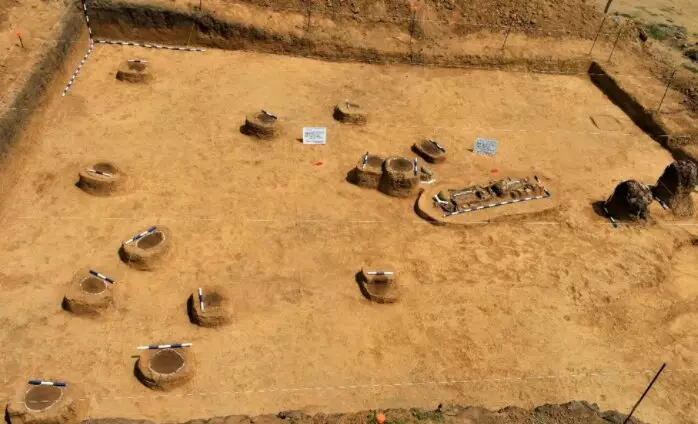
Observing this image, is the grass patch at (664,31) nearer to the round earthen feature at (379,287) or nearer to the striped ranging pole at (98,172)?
the round earthen feature at (379,287)

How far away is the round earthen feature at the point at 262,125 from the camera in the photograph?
15.9 m

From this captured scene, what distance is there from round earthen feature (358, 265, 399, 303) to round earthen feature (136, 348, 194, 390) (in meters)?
4.05

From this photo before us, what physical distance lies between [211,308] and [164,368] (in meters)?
1.56

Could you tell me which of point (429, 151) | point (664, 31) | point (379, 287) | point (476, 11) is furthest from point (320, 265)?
point (664, 31)

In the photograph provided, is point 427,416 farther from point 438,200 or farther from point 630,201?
point 630,201

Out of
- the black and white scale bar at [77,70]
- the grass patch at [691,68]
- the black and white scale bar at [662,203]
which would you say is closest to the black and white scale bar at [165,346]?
the black and white scale bar at [77,70]

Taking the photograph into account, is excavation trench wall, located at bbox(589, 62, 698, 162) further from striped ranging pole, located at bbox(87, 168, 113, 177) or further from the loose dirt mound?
striped ranging pole, located at bbox(87, 168, 113, 177)

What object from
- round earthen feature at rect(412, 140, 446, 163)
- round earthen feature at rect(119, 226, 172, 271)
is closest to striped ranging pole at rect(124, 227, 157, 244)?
round earthen feature at rect(119, 226, 172, 271)

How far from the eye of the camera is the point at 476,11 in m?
21.9

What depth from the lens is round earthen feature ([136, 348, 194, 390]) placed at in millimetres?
9750

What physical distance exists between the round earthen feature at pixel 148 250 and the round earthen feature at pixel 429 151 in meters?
8.00

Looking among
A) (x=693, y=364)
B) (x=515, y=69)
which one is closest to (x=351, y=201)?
(x=693, y=364)

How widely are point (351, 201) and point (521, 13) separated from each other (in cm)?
1323

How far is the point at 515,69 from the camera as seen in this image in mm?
21359
